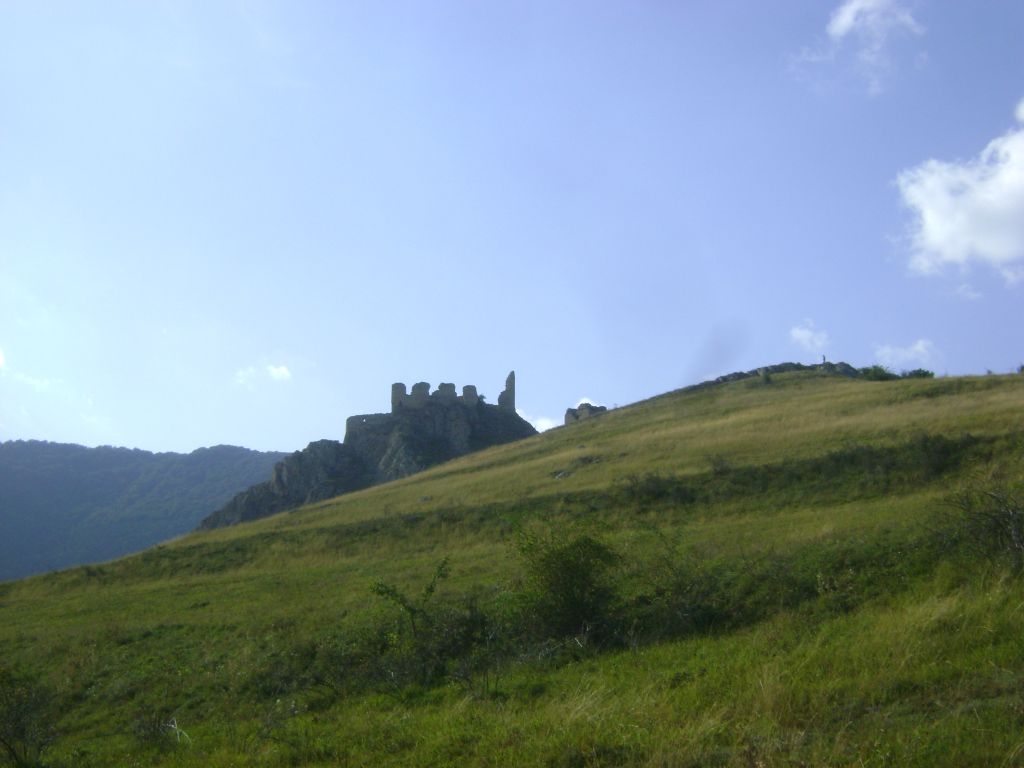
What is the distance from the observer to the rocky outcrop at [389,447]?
244 ft

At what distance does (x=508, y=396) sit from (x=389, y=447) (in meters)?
21.0

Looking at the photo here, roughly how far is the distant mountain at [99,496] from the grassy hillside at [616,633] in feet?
182

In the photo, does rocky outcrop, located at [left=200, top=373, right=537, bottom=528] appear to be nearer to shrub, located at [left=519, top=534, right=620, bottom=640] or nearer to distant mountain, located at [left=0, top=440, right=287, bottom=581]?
distant mountain, located at [left=0, top=440, right=287, bottom=581]

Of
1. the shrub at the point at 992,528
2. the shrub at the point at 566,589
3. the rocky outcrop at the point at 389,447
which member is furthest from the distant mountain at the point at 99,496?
the shrub at the point at 992,528

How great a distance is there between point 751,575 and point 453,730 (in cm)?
699

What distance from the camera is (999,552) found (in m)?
12.1

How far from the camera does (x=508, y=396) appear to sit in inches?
3834

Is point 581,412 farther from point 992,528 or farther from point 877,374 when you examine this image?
point 992,528

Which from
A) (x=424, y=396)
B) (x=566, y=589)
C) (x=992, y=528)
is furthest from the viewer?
(x=424, y=396)

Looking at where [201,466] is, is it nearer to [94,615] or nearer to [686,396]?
[686,396]

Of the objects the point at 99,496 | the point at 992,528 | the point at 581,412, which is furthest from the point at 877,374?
the point at 99,496

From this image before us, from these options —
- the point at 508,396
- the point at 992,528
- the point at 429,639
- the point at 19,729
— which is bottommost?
the point at 19,729

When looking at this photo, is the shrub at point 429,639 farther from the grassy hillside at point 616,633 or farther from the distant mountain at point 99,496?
the distant mountain at point 99,496

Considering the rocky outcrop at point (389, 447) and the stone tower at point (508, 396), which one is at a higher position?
the stone tower at point (508, 396)
